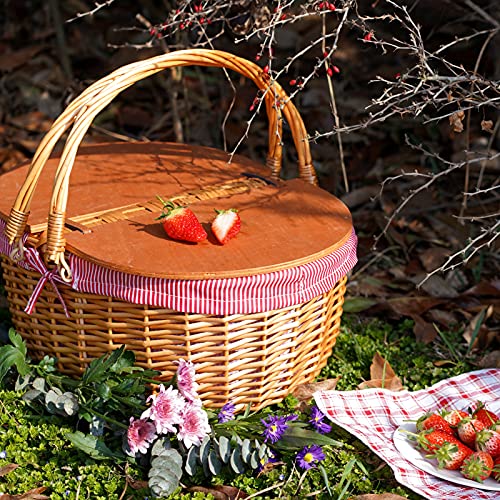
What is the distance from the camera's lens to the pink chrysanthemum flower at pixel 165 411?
5.84ft

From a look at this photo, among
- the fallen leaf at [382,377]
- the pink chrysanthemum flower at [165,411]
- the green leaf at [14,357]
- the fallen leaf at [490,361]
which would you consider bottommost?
the fallen leaf at [490,361]

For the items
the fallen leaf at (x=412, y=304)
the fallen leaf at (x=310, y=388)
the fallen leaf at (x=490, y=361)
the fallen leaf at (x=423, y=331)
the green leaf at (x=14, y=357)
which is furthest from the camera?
the fallen leaf at (x=412, y=304)

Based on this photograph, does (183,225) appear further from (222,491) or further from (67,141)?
(222,491)

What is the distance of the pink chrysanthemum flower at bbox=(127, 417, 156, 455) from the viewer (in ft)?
5.88

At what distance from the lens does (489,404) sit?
209cm

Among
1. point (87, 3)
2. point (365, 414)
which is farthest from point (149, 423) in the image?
point (87, 3)

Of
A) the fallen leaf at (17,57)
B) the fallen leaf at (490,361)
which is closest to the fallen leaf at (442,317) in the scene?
the fallen leaf at (490,361)

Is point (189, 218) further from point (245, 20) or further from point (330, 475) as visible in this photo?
point (245, 20)

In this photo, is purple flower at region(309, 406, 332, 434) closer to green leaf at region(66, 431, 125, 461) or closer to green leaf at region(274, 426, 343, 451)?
green leaf at region(274, 426, 343, 451)

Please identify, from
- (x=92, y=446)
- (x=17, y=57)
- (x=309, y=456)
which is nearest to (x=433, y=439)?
(x=309, y=456)

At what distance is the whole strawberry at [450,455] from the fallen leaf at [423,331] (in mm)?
575

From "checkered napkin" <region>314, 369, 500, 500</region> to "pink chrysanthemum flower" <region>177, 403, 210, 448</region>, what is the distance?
32 cm

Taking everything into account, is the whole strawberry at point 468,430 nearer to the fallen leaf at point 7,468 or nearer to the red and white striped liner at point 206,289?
the red and white striped liner at point 206,289

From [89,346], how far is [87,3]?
2.68 m
